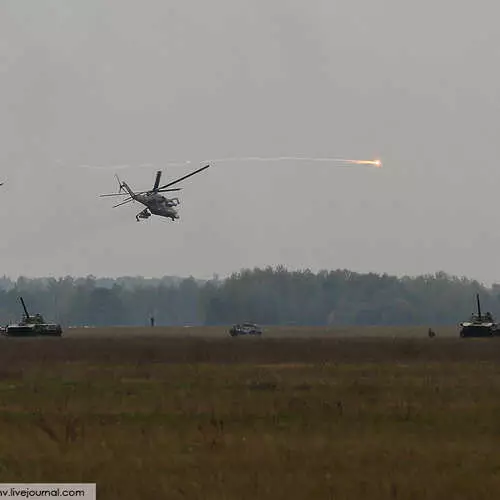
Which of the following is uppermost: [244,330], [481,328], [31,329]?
[244,330]

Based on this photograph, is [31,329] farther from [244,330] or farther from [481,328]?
[481,328]

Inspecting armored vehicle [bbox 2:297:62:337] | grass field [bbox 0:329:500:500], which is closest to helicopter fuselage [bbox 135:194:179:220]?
armored vehicle [bbox 2:297:62:337]

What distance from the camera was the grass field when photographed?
2198cm

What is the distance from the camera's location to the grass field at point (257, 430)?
866 inches

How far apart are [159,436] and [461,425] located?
7.75 metres

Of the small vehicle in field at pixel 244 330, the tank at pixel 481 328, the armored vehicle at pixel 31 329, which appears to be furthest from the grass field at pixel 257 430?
the small vehicle in field at pixel 244 330

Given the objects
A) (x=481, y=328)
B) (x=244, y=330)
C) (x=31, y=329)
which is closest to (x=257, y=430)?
(x=481, y=328)

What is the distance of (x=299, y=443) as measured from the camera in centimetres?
2695

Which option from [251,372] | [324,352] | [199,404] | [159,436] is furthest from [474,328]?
[159,436]

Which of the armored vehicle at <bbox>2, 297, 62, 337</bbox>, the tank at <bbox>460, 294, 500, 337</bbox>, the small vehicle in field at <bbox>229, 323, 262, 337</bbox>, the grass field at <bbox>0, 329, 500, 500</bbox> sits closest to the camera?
the grass field at <bbox>0, 329, 500, 500</bbox>

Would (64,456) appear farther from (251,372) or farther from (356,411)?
(251,372)

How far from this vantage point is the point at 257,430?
29.5 metres

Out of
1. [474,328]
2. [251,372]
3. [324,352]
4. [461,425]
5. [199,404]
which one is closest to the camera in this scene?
[461,425]

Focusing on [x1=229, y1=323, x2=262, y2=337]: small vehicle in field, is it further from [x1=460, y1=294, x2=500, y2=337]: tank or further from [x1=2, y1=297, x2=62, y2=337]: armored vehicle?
[x1=460, y1=294, x2=500, y2=337]: tank
